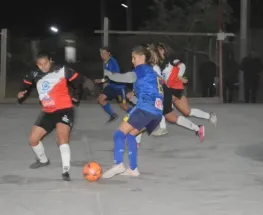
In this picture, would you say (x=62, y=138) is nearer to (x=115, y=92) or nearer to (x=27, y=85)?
(x=27, y=85)

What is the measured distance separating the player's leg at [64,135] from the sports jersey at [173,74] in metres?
3.34

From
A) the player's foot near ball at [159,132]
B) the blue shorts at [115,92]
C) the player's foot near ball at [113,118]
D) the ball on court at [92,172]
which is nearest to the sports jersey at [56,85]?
the ball on court at [92,172]

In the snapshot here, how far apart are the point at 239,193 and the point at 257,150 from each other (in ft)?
9.63

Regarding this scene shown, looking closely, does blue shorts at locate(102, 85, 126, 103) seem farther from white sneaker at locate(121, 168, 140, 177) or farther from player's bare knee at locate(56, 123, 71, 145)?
player's bare knee at locate(56, 123, 71, 145)

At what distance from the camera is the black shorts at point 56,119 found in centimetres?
813

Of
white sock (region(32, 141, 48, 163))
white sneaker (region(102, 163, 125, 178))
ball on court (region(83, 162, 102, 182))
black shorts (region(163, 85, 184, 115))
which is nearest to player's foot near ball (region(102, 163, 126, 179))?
white sneaker (region(102, 163, 125, 178))

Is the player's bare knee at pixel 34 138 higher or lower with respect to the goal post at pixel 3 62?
lower

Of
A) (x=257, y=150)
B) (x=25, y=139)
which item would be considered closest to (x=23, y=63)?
(x=25, y=139)

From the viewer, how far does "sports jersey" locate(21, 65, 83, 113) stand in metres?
8.13

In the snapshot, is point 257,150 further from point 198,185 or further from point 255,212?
point 255,212

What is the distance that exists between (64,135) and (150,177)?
1245 mm

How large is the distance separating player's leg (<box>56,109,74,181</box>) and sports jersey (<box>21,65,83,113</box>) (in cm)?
10

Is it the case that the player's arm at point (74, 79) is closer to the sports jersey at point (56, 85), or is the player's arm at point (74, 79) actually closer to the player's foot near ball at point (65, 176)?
the sports jersey at point (56, 85)

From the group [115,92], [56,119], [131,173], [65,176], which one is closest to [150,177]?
[131,173]
